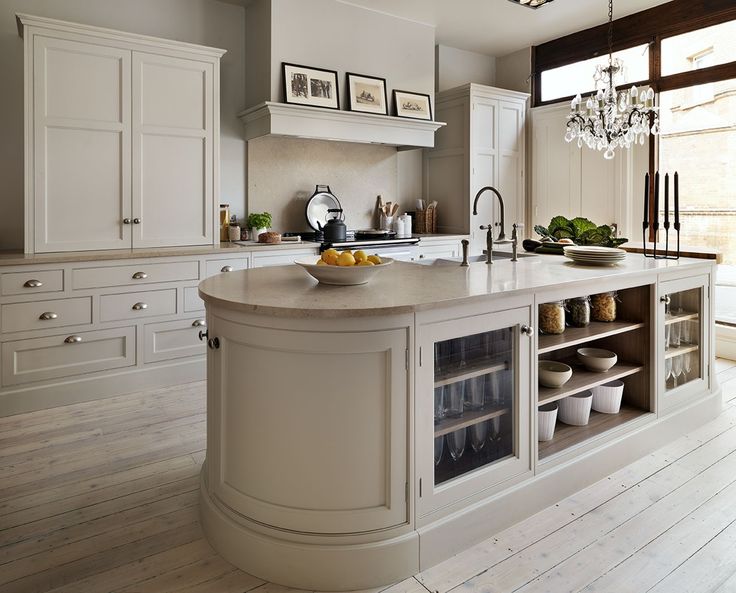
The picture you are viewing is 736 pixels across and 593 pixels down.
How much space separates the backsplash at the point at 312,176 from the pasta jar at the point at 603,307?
115 inches

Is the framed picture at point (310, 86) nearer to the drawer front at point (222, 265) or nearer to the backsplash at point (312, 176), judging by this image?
the backsplash at point (312, 176)

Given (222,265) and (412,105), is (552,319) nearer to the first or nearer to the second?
(222,265)

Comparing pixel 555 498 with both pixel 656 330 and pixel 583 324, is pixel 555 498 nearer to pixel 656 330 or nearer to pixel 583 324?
pixel 583 324

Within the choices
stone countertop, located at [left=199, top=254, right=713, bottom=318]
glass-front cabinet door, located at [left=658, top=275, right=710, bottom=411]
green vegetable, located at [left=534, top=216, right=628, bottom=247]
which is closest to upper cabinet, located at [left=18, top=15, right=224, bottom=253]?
stone countertop, located at [left=199, top=254, right=713, bottom=318]

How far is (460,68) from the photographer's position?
6.15 meters

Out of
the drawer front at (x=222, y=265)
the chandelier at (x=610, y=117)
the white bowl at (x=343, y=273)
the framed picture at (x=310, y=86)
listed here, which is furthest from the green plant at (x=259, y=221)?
the white bowl at (x=343, y=273)

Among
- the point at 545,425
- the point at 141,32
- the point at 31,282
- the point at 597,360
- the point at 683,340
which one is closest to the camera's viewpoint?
the point at 545,425

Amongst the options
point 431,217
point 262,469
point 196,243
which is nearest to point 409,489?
point 262,469

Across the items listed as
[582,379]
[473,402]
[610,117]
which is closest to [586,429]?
[582,379]

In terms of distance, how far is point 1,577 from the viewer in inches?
70.9

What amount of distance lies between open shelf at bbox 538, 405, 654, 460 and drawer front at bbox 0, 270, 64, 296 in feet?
9.58

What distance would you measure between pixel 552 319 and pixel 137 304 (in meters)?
2.64

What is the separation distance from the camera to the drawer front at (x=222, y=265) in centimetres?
391

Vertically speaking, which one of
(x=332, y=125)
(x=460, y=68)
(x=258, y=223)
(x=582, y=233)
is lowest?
(x=582, y=233)
